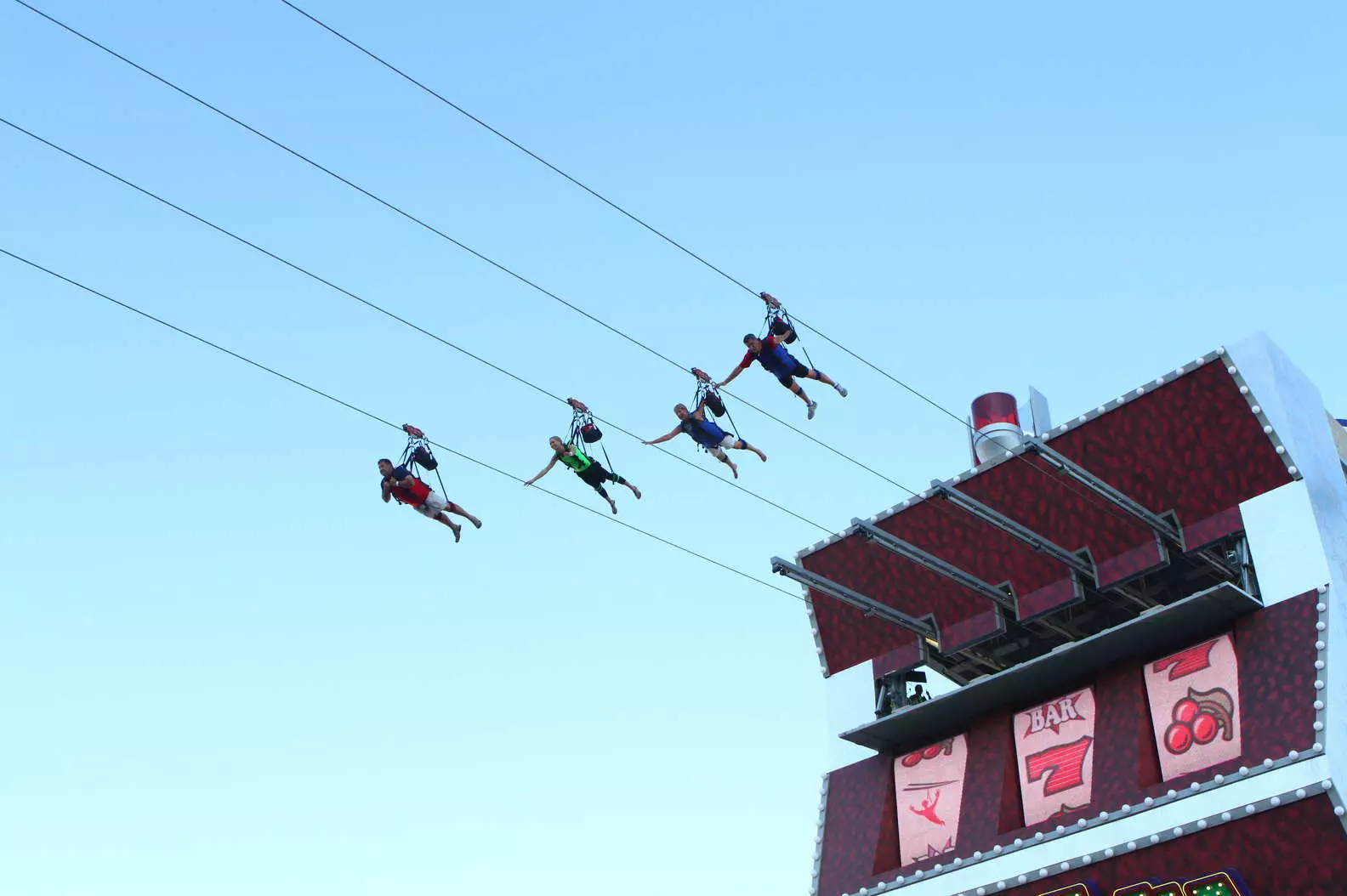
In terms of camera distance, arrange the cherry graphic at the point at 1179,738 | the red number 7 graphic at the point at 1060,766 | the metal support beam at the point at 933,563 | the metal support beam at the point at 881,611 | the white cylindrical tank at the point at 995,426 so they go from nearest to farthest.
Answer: the cherry graphic at the point at 1179,738
the red number 7 graphic at the point at 1060,766
the metal support beam at the point at 933,563
the metal support beam at the point at 881,611
the white cylindrical tank at the point at 995,426

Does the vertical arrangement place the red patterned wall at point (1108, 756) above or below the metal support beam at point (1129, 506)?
below

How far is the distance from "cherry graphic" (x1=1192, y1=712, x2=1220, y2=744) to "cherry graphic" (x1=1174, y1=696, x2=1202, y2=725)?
9cm

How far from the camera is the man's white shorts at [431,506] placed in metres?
21.4

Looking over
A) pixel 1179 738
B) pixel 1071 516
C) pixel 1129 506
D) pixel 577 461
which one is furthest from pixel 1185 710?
pixel 577 461

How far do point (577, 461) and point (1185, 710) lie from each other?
28.9ft

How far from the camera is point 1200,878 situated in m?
A: 19.0

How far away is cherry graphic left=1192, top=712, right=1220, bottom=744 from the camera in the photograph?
2055cm

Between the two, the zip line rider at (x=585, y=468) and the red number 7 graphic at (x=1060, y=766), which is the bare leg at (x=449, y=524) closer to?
the zip line rider at (x=585, y=468)

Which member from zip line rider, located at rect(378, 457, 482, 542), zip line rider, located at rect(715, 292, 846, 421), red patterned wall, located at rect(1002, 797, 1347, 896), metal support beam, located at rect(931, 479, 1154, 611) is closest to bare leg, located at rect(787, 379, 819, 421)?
zip line rider, located at rect(715, 292, 846, 421)

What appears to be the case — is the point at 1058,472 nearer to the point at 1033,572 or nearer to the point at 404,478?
the point at 1033,572

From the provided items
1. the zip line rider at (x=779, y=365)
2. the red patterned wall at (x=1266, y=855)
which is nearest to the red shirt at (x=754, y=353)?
the zip line rider at (x=779, y=365)

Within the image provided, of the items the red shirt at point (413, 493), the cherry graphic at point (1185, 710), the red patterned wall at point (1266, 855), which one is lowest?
the red patterned wall at point (1266, 855)

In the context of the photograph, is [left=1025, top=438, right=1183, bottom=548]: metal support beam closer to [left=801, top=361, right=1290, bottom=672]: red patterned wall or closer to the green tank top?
[left=801, top=361, right=1290, bottom=672]: red patterned wall

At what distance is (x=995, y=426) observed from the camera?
2683 centimetres
